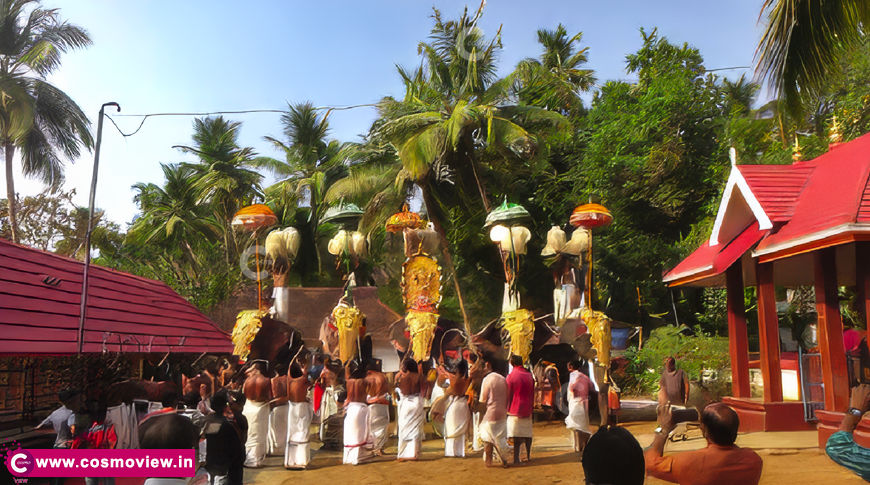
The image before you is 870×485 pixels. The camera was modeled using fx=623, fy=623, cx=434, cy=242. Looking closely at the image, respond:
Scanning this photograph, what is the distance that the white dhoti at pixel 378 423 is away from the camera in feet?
33.8

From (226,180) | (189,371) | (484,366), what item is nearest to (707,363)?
(484,366)

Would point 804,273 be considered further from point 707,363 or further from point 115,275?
point 115,275

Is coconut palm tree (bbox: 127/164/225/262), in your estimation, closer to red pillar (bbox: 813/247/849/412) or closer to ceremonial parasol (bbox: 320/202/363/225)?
ceremonial parasol (bbox: 320/202/363/225)

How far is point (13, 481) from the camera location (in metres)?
6.81

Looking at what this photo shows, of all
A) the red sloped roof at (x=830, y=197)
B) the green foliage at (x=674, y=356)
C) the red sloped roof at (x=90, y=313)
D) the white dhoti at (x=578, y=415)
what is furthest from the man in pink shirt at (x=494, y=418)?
the green foliage at (x=674, y=356)

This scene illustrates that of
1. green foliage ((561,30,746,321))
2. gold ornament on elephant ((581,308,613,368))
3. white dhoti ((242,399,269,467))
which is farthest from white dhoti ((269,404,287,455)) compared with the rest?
green foliage ((561,30,746,321))

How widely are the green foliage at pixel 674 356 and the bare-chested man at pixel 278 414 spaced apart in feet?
30.0

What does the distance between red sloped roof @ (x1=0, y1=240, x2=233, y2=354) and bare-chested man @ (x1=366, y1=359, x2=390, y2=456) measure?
3.25 metres

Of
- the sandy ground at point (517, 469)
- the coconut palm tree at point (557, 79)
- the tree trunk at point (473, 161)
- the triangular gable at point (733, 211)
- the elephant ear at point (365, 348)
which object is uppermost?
the coconut palm tree at point (557, 79)

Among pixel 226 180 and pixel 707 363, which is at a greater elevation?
pixel 226 180

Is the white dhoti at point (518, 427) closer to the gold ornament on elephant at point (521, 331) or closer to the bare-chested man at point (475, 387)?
the bare-chested man at point (475, 387)

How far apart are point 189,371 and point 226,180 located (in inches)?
502

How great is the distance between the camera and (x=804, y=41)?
7.63 metres

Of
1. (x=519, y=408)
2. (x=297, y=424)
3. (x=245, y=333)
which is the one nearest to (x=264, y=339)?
(x=245, y=333)
